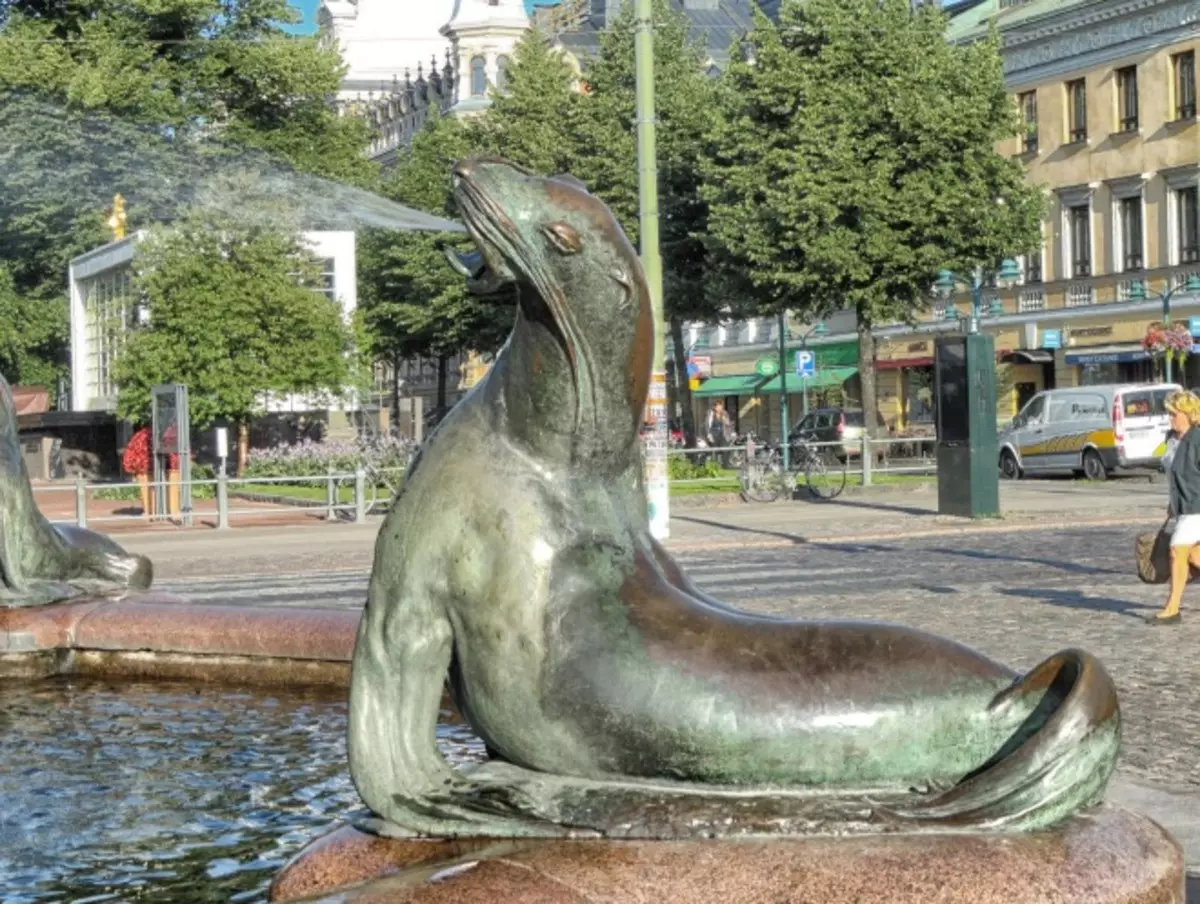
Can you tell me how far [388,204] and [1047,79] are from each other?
19.6m

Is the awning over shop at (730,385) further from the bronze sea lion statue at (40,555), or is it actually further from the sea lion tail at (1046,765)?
the sea lion tail at (1046,765)

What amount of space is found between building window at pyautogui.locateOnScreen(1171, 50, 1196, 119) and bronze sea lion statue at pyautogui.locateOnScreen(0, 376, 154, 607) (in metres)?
49.6

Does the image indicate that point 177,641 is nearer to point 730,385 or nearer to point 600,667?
point 600,667

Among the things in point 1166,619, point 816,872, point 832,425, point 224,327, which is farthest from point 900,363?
point 816,872

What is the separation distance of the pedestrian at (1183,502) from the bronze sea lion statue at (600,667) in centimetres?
949

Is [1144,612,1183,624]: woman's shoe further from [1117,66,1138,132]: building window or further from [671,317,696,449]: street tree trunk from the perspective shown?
[1117,66,1138,132]: building window

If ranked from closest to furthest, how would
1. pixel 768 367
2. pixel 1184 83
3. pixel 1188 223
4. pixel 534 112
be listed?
pixel 1184 83
pixel 1188 223
pixel 534 112
pixel 768 367

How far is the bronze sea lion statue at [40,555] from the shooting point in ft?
32.0

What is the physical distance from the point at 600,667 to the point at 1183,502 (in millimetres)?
10114

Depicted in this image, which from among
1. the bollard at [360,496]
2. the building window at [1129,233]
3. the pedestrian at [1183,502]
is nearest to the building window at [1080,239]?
the building window at [1129,233]

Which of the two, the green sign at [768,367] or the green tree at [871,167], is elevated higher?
the green tree at [871,167]

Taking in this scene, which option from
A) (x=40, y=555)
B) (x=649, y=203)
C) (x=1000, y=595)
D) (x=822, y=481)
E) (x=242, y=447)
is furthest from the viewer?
(x=242, y=447)

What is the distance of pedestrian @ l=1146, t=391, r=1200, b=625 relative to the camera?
13.5 meters

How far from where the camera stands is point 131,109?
5662 centimetres
